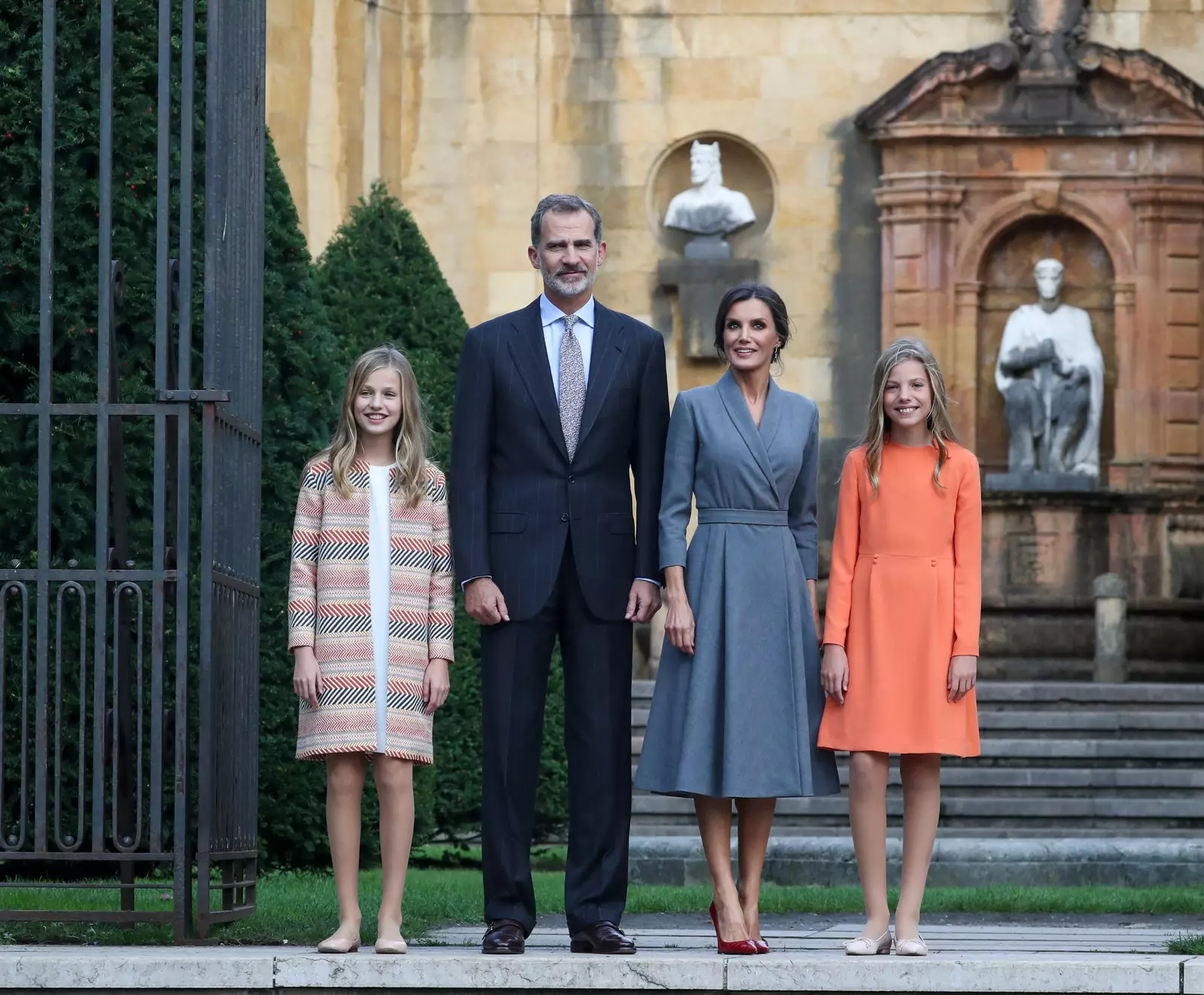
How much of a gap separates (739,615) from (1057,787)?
25.6ft

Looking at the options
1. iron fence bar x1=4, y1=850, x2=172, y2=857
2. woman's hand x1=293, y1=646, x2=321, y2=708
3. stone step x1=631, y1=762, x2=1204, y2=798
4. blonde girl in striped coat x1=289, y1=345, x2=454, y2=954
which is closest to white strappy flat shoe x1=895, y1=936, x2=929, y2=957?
blonde girl in striped coat x1=289, y1=345, x2=454, y2=954

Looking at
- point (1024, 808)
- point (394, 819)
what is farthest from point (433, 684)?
point (1024, 808)

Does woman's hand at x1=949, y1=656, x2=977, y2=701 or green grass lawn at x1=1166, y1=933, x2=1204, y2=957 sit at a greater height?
woman's hand at x1=949, y1=656, x2=977, y2=701

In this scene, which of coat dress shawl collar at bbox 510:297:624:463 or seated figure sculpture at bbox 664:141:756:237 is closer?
coat dress shawl collar at bbox 510:297:624:463

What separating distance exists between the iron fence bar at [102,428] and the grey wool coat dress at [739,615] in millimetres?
1493

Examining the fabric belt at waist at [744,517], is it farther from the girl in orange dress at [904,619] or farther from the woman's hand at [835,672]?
the woman's hand at [835,672]

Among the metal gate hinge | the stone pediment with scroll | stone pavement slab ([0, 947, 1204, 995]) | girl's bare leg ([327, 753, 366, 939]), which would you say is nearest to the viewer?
stone pavement slab ([0, 947, 1204, 995])

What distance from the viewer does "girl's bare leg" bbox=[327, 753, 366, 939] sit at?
6.72 metres

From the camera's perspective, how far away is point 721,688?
6.84m

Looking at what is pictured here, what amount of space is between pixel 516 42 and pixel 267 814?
1123 centimetres

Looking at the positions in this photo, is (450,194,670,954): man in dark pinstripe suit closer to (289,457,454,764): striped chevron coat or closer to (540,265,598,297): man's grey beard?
(540,265,598,297): man's grey beard

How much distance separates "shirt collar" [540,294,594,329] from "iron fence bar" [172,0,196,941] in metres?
0.98

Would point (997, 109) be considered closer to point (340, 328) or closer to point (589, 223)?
point (340, 328)

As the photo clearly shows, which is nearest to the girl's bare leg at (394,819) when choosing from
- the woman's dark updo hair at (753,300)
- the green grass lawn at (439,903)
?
the green grass lawn at (439,903)
